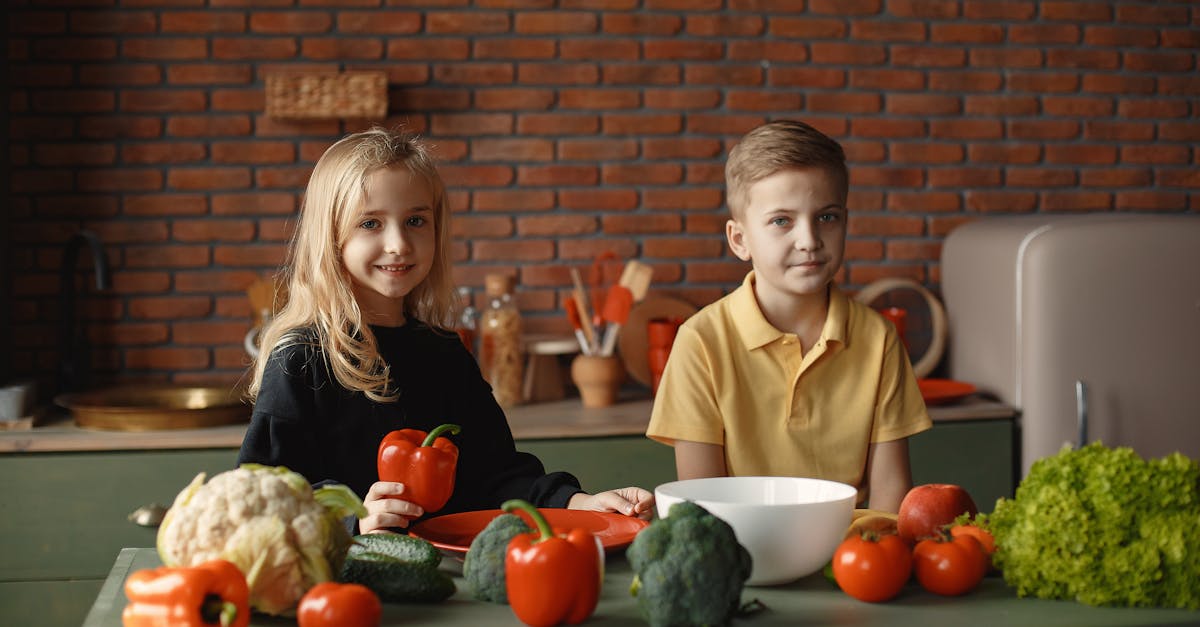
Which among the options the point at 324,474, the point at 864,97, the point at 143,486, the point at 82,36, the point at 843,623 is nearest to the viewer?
the point at 843,623

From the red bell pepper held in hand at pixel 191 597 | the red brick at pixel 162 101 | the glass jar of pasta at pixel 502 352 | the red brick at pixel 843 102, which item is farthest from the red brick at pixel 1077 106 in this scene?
the red bell pepper held in hand at pixel 191 597

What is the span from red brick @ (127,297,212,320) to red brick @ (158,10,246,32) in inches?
29.5

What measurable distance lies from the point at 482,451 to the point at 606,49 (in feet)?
5.75

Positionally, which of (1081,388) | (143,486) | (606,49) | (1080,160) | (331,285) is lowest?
(143,486)

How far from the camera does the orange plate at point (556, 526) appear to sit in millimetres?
1314

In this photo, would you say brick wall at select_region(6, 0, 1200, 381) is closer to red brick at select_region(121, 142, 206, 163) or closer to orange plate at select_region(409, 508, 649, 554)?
red brick at select_region(121, 142, 206, 163)

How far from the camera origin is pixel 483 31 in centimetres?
332

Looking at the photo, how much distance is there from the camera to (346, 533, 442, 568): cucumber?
44.9 inches

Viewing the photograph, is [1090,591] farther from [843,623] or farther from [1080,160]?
[1080,160]

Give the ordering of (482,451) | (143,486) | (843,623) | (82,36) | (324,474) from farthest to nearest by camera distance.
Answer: (82,36), (143,486), (482,451), (324,474), (843,623)

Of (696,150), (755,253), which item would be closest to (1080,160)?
(696,150)

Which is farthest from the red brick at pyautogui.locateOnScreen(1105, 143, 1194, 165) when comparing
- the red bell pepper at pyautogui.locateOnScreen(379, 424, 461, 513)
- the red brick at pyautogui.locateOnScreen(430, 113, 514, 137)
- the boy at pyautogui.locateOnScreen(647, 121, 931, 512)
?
the red bell pepper at pyautogui.locateOnScreen(379, 424, 461, 513)

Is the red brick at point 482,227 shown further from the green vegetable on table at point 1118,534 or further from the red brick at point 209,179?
the green vegetable on table at point 1118,534

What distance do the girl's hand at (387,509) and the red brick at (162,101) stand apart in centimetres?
221
